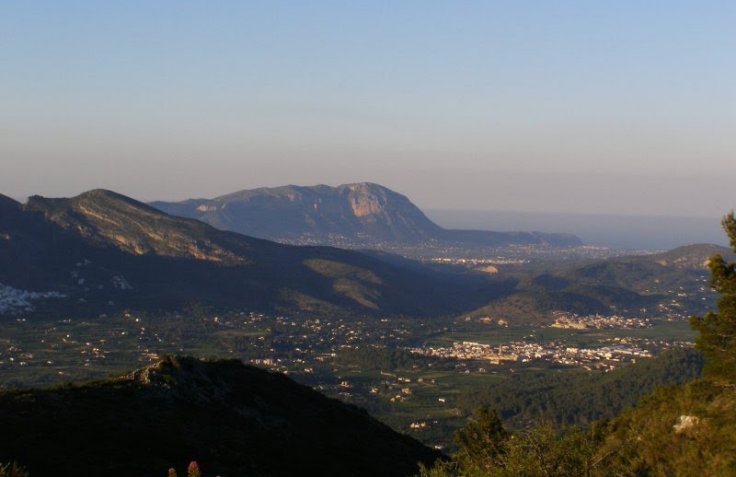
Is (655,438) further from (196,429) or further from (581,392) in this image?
(581,392)

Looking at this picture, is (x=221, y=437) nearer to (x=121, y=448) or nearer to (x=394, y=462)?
(x=121, y=448)

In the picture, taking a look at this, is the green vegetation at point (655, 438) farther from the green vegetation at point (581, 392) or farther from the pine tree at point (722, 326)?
the green vegetation at point (581, 392)

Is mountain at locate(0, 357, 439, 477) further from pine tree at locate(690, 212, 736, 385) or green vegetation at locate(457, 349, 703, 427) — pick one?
green vegetation at locate(457, 349, 703, 427)

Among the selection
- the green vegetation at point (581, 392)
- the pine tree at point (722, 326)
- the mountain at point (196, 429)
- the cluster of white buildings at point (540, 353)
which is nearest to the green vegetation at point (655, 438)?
the pine tree at point (722, 326)

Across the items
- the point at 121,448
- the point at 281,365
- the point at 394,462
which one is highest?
the point at 121,448

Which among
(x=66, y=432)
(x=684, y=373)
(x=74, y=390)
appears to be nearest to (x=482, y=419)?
(x=66, y=432)

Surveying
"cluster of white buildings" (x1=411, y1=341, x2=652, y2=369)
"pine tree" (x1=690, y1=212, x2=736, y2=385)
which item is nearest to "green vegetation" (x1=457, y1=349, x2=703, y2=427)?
"cluster of white buildings" (x1=411, y1=341, x2=652, y2=369)
